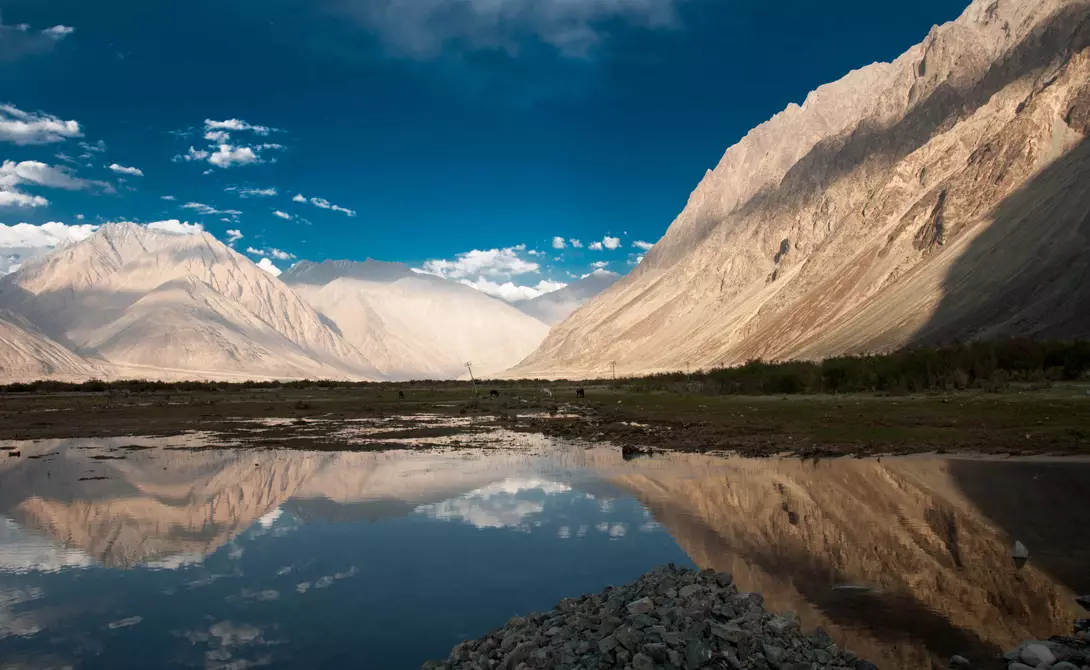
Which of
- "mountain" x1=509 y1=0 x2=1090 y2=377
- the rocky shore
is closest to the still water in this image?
the rocky shore

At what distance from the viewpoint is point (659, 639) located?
22.1 feet

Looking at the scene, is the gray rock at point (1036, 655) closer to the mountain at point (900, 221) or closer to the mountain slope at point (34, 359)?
the mountain at point (900, 221)

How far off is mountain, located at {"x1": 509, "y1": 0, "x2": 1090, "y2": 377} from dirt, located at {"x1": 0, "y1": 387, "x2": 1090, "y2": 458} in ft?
118

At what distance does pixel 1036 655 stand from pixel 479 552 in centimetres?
742

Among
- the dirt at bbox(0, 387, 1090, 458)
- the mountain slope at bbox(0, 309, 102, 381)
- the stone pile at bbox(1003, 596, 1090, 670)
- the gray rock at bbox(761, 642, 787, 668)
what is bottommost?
the stone pile at bbox(1003, 596, 1090, 670)

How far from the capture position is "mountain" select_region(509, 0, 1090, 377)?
72.6 metres

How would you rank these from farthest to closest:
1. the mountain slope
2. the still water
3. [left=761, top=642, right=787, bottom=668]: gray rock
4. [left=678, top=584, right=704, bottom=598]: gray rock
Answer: the mountain slope
the still water
[left=678, top=584, right=704, bottom=598]: gray rock
[left=761, top=642, right=787, bottom=668]: gray rock

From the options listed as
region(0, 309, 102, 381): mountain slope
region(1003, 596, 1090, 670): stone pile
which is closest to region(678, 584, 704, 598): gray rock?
region(1003, 596, 1090, 670): stone pile

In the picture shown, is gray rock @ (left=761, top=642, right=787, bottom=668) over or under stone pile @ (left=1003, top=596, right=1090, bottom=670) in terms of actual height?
over

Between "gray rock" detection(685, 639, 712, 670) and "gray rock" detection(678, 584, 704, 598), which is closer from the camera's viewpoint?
"gray rock" detection(685, 639, 712, 670)

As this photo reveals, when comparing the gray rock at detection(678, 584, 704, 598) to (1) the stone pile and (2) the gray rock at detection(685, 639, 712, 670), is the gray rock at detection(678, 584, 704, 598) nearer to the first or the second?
(2) the gray rock at detection(685, 639, 712, 670)

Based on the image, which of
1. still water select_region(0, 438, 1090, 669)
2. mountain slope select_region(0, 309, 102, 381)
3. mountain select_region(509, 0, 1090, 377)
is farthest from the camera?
mountain slope select_region(0, 309, 102, 381)

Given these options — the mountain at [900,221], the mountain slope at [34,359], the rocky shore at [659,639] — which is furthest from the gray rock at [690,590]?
the mountain slope at [34,359]

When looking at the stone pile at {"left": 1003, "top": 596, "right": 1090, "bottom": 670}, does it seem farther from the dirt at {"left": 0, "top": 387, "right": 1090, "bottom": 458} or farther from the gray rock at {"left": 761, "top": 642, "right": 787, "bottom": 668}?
the dirt at {"left": 0, "top": 387, "right": 1090, "bottom": 458}
